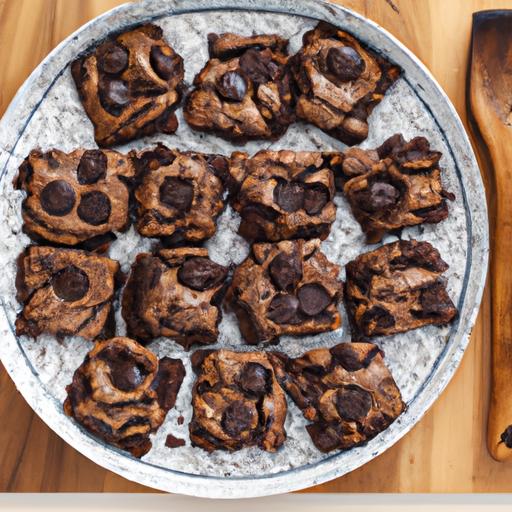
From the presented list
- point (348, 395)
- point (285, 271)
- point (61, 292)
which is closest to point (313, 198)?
point (285, 271)

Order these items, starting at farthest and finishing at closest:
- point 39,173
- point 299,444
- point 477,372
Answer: point 477,372 < point 299,444 < point 39,173

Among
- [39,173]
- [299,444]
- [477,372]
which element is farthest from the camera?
[477,372]

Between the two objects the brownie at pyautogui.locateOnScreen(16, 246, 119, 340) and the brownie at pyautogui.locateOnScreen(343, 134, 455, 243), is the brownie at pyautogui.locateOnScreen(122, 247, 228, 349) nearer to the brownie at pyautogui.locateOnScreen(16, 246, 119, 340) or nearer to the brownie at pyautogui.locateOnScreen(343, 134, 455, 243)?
the brownie at pyautogui.locateOnScreen(16, 246, 119, 340)

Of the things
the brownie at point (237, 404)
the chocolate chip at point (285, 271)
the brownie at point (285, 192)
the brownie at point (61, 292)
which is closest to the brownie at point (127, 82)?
the brownie at point (285, 192)

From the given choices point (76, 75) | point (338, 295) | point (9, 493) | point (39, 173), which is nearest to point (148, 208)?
point (39, 173)

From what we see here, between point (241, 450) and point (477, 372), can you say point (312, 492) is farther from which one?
point (477, 372)

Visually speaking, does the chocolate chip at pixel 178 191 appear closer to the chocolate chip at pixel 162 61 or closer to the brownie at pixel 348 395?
the chocolate chip at pixel 162 61

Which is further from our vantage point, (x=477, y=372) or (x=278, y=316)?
(x=477, y=372)

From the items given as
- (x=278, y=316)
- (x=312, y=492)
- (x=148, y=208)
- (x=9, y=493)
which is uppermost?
(x=148, y=208)
